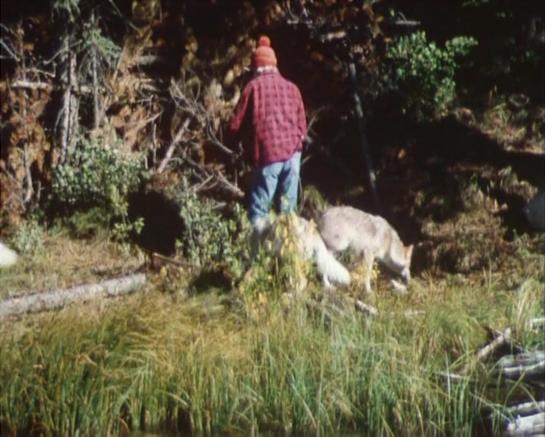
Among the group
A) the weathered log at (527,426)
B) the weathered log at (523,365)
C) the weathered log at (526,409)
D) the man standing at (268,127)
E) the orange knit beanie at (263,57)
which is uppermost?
the orange knit beanie at (263,57)

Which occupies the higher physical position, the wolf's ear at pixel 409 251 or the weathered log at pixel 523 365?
the wolf's ear at pixel 409 251

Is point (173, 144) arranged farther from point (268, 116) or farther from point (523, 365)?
point (523, 365)

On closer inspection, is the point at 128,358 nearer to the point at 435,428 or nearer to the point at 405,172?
the point at 435,428

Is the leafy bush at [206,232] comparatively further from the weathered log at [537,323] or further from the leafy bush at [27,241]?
the weathered log at [537,323]

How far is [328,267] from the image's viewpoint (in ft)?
40.5

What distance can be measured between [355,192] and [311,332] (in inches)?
217

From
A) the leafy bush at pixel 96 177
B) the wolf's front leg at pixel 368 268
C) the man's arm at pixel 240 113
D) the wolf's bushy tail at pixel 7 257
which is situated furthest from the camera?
the leafy bush at pixel 96 177

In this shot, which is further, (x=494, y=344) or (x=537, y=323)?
(x=537, y=323)

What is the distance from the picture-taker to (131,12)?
584 inches

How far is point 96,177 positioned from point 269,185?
242 cm

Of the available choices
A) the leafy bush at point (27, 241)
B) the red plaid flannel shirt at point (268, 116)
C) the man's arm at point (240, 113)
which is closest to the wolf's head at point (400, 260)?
the red plaid flannel shirt at point (268, 116)

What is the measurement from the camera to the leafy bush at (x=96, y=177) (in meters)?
14.6

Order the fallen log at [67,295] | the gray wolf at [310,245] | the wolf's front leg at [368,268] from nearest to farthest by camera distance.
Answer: the gray wolf at [310,245] < the fallen log at [67,295] < the wolf's front leg at [368,268]

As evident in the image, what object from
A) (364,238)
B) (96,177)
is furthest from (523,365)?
(96,177)
